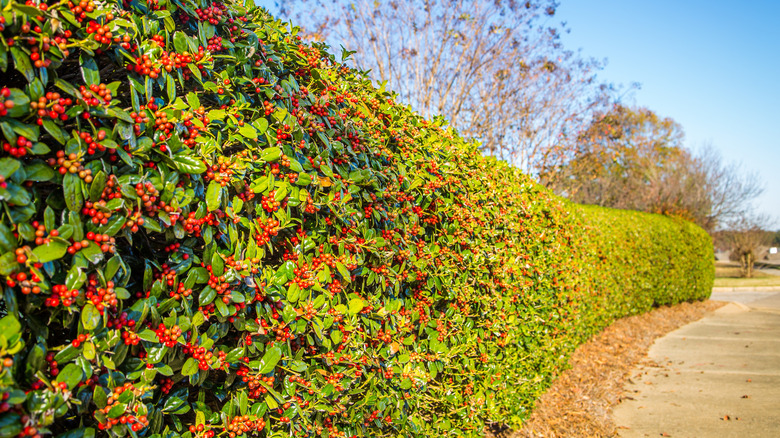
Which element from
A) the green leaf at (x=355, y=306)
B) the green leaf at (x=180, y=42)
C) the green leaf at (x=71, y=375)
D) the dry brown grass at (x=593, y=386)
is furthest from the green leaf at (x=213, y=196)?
the dry brown grass at (x=593, y=386)

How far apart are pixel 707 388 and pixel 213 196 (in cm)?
726

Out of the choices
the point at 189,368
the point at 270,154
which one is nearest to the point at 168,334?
the point at 189,368

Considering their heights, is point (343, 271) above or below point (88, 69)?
below

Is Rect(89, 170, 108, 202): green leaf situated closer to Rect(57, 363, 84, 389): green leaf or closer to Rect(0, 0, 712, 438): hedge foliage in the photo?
Rect(0, 0, 712, 438): hedge foliage

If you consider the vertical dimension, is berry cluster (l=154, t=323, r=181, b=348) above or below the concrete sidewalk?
above

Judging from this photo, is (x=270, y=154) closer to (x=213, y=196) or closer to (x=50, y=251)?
(x=213, y=196)

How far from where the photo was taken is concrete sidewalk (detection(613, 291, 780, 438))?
4957 mm

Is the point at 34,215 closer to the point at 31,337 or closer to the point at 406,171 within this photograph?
the point at 31,337

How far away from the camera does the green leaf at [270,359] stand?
1.94m

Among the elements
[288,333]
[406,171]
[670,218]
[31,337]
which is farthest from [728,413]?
[670,218]

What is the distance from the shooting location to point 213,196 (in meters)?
1.68

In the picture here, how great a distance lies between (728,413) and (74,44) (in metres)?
6.85

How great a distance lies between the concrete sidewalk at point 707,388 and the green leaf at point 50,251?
533 centimetres

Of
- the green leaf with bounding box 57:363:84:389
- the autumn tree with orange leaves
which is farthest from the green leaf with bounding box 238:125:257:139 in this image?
the autumn tree with orange leaves
